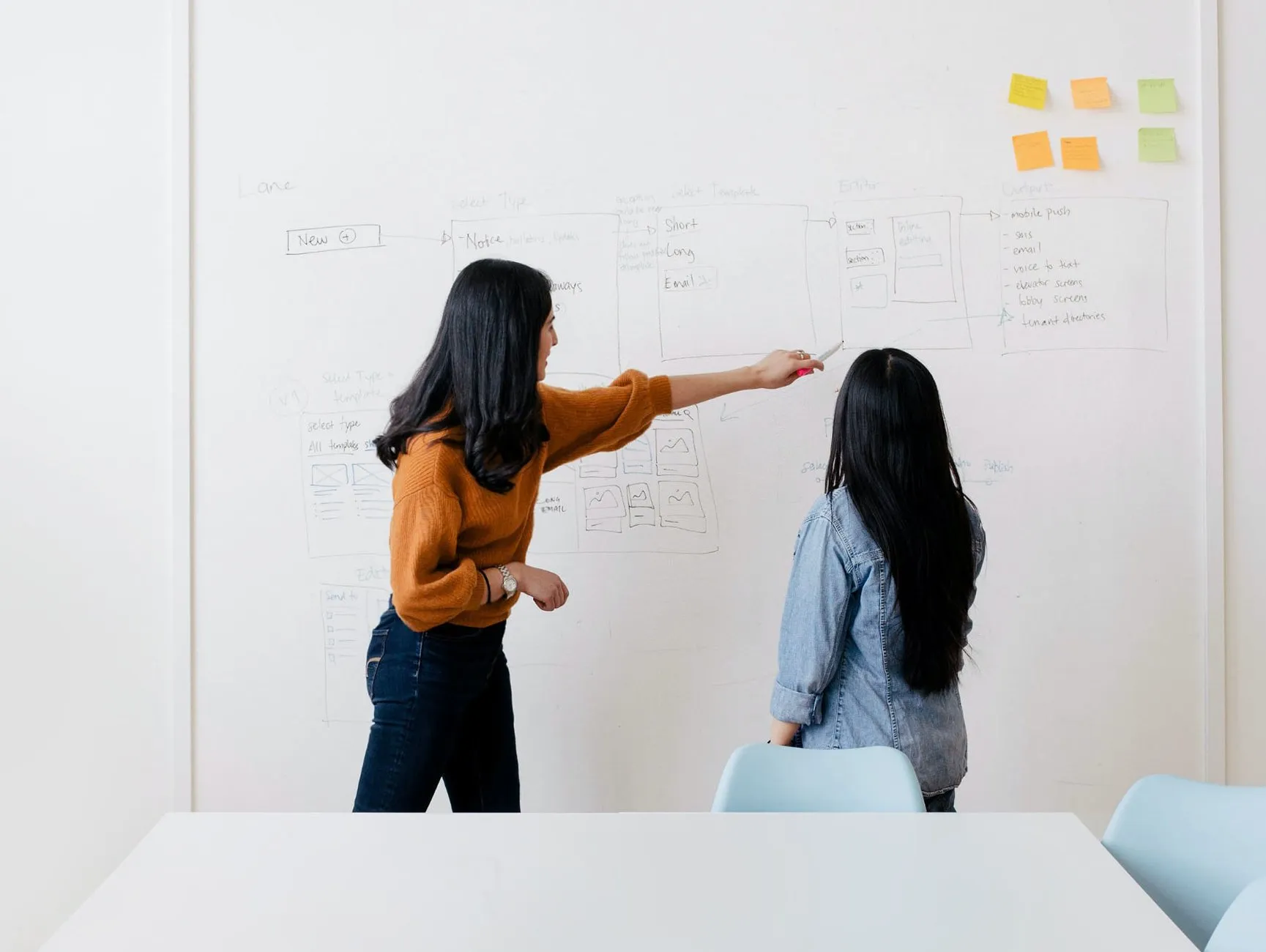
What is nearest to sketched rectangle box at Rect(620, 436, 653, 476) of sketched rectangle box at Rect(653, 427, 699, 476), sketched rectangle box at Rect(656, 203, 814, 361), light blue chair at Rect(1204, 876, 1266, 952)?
sketched rectangle box at Rect(653, 427, 699, 476)

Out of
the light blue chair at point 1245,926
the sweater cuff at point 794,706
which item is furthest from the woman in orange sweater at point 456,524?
the light blue chair at point 1245,926

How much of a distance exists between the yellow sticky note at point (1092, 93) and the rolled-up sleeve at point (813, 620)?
1.44 m

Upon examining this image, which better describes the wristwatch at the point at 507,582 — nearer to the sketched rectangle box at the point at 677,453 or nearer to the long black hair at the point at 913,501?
the long black hair at the point at 913,501

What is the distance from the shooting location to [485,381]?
1.78 m

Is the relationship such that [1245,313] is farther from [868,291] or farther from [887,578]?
[887,578]

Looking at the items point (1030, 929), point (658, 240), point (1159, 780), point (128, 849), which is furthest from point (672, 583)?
point (128, 849)

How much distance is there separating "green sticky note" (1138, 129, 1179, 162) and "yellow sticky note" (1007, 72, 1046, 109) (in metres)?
0.25

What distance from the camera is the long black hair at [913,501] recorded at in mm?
1620

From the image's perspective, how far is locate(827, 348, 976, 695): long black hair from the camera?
1620mm

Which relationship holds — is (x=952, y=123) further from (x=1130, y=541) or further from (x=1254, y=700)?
(x=1254, y=700)

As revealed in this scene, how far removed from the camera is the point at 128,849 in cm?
255

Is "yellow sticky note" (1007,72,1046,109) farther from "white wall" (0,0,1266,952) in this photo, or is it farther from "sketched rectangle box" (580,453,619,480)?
"white wall" (0,0,1266,952)

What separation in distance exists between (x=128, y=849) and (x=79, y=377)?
1.26m

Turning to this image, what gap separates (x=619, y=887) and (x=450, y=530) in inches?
29.0
